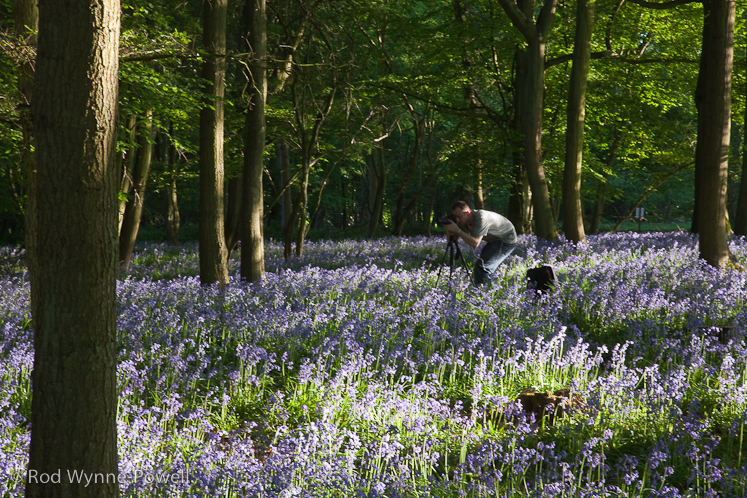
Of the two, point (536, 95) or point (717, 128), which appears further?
point (536, 95)

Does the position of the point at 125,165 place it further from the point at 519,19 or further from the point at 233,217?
the point at 519,19

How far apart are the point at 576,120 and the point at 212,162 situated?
29.0 feet

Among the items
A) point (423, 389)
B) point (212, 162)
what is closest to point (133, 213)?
point (212, 162)

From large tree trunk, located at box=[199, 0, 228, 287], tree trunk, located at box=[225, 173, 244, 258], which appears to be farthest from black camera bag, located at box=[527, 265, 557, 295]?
tree trunk, located at box=[225, 173, 244, 258]

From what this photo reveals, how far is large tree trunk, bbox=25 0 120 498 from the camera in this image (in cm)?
233

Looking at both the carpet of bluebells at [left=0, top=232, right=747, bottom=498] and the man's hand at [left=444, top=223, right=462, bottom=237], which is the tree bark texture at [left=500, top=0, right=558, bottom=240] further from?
the man's hand at [left=444, top=223, right=462, bottom=237]

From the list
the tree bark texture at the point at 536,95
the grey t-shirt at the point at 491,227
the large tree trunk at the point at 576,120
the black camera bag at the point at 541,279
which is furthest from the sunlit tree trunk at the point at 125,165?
the large tree trunk at the point at 576,120

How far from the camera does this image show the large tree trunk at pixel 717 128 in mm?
8805

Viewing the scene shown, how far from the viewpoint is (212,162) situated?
336 inches

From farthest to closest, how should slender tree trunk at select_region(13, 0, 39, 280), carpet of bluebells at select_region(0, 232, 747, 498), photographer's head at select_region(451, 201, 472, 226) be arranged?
photographer's head at select_region(451, 201, 472, 226), slender tree trunk at select_region(13, 0, 39, 280), carpet of bluebells at select_region(0, 232, 747, 498)

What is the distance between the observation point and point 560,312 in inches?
297

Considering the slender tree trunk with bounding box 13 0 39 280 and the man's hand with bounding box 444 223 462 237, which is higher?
the slender tree trunk with bounding box 13 0 39 280

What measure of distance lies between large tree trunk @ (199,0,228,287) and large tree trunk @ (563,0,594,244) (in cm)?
824

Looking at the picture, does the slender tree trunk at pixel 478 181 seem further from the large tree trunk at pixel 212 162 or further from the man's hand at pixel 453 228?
the large tree trunk at pixel 212 162
